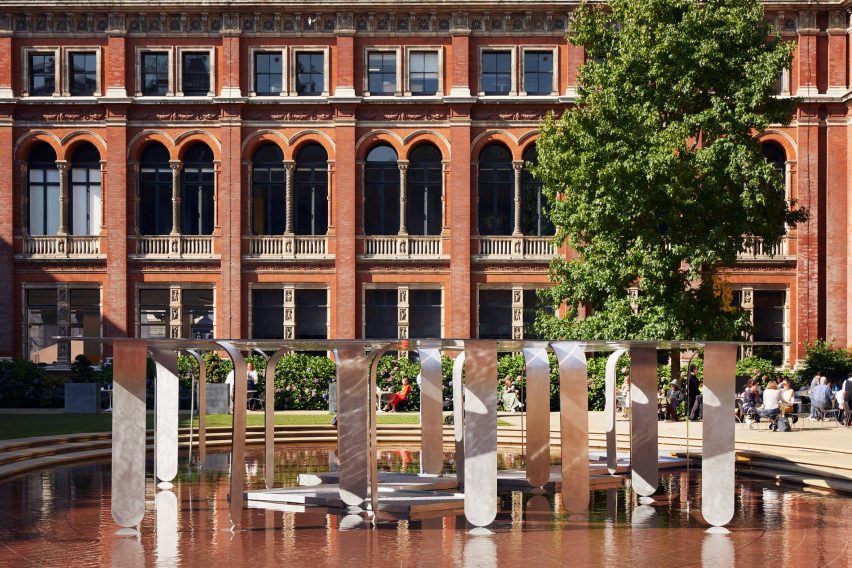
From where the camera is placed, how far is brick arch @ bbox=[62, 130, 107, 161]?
144 feet

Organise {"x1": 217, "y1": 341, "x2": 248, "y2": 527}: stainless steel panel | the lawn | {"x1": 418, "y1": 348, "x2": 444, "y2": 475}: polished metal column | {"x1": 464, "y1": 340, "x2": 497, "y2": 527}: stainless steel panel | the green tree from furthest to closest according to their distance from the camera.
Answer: the green tree
the lawn
{"x1": 418, "y1": 348, "x2": 444, "y2": 475}: polished metal column
{"x1": 217, "y1": 341, "x2": 248, "y2": 527}: stainless steel panel
{"x1": 464, "y1": 340, "x2": 497, "y2": 527}: stainless steel panel

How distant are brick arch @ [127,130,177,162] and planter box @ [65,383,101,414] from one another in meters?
9.72

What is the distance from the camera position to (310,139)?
4409 centimetres

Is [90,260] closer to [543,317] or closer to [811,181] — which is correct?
[543,317]

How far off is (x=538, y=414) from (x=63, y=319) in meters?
27.8

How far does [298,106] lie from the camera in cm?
4397

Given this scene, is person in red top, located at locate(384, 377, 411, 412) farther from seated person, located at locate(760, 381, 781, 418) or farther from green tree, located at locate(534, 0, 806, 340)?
seated person, located at locate(760, 381, 781, 418)

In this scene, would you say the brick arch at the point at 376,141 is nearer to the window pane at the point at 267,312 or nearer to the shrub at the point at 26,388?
the window pane at the point at 267,312

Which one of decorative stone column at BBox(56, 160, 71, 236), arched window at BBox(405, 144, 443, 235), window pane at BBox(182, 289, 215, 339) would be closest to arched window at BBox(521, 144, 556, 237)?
arched window at BBox(405, 144, 443, 235)

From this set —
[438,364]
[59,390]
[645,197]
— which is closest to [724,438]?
[438,364]

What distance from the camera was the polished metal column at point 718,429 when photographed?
695 inches

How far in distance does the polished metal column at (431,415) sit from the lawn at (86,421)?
1052 cm

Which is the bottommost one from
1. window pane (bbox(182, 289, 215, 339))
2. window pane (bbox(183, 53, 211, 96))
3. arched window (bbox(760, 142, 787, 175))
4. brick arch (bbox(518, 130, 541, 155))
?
window pane (bbox(182, 289, 215, 339))

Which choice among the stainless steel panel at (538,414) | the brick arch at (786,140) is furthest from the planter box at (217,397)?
the brick arch at (786,140)
